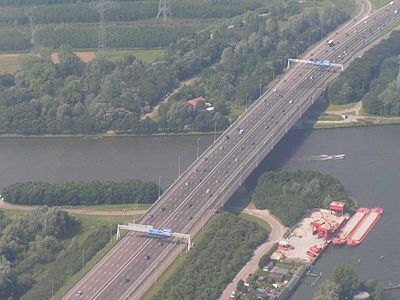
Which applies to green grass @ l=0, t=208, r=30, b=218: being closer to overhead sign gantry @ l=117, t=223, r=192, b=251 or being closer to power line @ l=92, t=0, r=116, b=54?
overhead sign gantry @ l=117, t=223, r=192, b=251

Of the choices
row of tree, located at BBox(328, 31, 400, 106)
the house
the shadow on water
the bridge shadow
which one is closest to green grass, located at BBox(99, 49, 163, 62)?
the house

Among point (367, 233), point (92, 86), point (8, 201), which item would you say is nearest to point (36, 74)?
point (92, 86)

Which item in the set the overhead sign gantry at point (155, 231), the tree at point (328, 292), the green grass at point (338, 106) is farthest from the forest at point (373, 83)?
the tree at point (328, 292)

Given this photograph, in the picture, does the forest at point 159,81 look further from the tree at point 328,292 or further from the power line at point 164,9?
the tree at point 328,292

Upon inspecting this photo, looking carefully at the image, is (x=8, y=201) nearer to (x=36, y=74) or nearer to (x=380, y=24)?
(x=36, y=74)

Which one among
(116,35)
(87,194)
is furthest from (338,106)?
(116,35)
